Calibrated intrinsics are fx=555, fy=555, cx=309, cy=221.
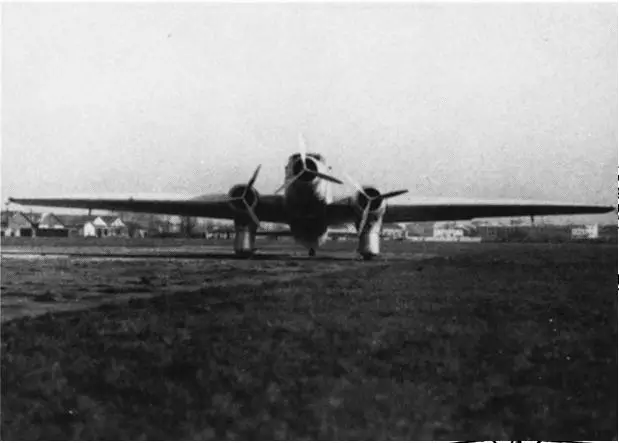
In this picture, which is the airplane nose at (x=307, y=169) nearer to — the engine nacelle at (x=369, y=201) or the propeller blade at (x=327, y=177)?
the propeller blade at (x=327, y=177)

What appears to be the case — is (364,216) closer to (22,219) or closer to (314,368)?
(314,368)

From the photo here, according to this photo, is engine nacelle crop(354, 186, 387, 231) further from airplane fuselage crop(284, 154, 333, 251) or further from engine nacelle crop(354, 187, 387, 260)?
airplane fuselage crop(284, 154, 333, 251)

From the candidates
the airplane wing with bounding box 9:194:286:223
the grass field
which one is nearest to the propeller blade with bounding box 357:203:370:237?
the airplane wing with bounding box 9:194:286:223

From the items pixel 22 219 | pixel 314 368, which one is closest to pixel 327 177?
pixel 314 368

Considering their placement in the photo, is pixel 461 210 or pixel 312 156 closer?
pixel 312 156

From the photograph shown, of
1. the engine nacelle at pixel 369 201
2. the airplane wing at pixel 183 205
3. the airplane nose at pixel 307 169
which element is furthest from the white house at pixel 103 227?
the airplane nose at pixel 307 169

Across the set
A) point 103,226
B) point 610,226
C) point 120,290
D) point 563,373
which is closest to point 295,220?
point 120,290

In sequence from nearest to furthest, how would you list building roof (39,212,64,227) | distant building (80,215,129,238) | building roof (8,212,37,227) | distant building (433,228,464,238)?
building roof (8,212,37,227)
building roof (39,212,64,227)
distant building (80,215,129,238)
distant building (433,228,464,238)

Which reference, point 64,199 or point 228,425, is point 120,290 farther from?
point 64,199
